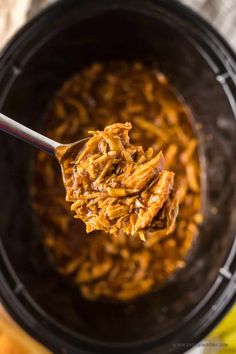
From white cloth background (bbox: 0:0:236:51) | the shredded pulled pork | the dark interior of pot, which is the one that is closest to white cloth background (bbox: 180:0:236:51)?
white cloth background (bbox: 0:0:236:51)

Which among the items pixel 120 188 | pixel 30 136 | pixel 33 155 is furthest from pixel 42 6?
pixel 120 188

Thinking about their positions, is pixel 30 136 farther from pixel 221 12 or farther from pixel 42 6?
pixel 221 12

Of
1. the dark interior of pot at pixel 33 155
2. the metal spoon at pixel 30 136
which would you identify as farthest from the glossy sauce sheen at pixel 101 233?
the metal spoon at pixel 30 136

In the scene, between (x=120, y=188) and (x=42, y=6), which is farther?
(x=42, y=6)

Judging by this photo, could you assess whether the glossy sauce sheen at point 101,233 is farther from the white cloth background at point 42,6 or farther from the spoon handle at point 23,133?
the spoon handle at point 23,133

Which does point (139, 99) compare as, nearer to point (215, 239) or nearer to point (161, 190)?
point (215, 239)

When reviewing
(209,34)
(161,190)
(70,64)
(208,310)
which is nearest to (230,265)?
(208,310)
